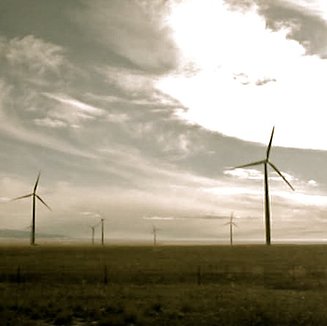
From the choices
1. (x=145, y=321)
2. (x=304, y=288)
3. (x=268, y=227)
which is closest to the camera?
(x=145, y=321)

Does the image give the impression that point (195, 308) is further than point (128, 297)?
No

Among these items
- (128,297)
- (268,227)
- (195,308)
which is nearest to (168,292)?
(128,297)

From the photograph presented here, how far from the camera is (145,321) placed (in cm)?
2509

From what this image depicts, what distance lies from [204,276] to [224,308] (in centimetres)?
2283

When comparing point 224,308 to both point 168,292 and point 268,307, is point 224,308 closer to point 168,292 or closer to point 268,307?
point 268,307

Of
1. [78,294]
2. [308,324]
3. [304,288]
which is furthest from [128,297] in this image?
[304,288]

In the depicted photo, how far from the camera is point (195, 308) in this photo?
28.5 m

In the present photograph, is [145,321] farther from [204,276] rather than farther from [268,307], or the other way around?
[204,276]

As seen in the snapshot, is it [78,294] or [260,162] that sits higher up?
[260,162]

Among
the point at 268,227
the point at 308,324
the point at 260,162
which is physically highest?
the point at 260,162

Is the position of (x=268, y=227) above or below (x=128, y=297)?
above

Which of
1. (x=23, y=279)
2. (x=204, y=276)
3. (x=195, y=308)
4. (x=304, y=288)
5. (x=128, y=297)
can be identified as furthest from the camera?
(x=204, y=276)

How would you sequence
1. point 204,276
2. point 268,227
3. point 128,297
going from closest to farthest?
point 128,297
point 204,276
point 268,227

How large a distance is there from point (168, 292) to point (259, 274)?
20632mm
